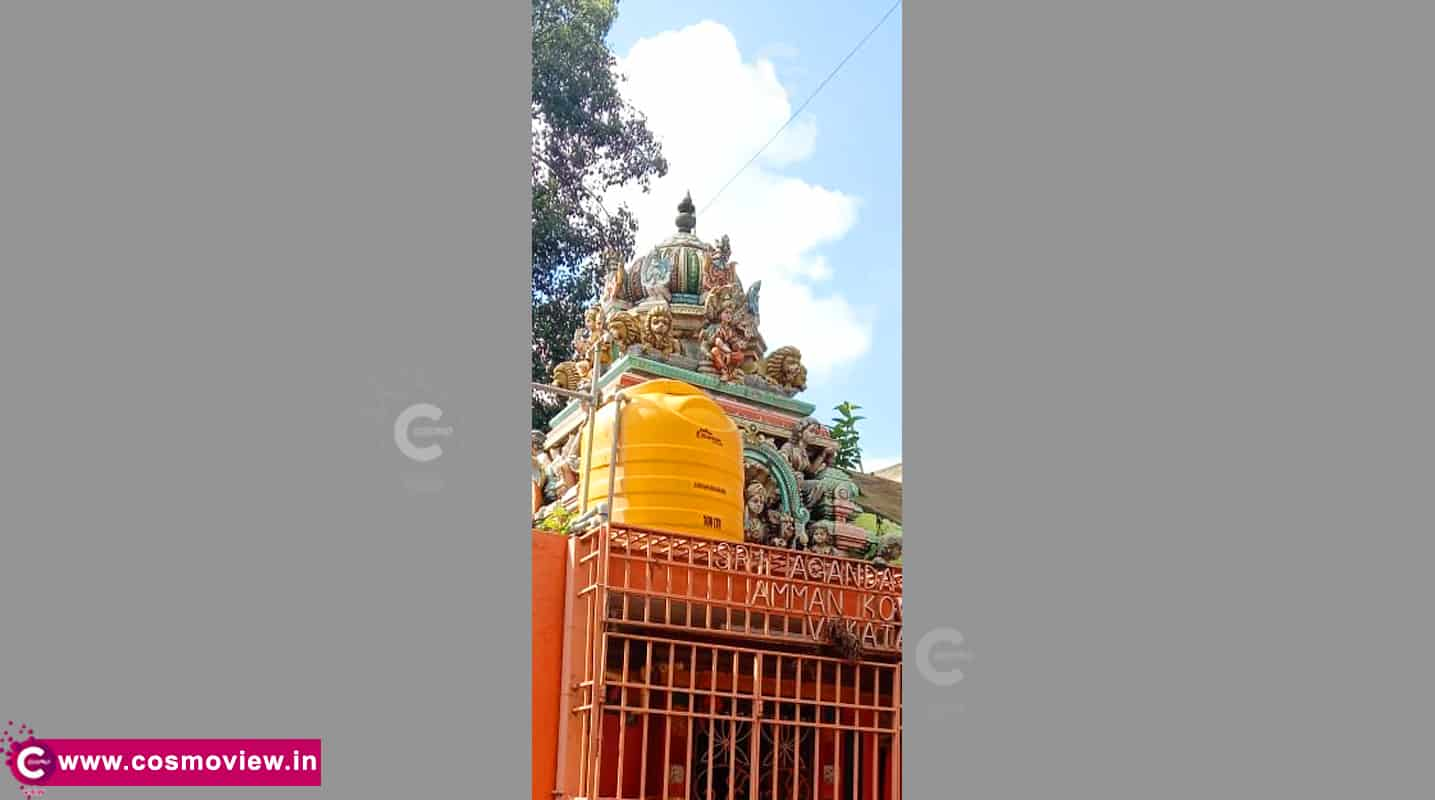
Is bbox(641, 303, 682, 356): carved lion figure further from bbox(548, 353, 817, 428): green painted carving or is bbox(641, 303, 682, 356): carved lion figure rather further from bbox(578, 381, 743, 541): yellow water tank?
bbox(578, 381, 743, 541): yellow water tank

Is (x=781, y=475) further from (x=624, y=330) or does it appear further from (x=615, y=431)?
(x=615, y=431)

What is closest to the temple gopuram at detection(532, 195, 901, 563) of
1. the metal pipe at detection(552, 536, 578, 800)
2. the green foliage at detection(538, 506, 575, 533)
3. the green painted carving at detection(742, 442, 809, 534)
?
the green painted carving at detection(742, 442, 809, 534)

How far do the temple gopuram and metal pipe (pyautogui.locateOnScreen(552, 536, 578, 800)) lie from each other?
5142 millimetres

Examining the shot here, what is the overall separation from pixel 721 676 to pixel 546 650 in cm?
89

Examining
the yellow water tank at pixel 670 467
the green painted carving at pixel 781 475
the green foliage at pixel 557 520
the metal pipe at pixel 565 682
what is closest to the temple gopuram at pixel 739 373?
the green painted carving at pixel 781 475

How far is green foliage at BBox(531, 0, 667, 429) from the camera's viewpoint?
1922cm

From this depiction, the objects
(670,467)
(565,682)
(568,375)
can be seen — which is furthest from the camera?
(568,375)

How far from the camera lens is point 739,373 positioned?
12594 millimetres

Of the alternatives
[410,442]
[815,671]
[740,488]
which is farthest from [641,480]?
[410,442]

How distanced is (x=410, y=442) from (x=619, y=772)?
97.3 inches

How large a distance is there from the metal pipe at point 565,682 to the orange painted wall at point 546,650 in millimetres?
16

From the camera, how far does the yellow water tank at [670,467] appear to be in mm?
7262

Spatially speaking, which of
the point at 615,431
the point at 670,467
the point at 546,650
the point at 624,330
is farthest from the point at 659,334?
the point at 546,650

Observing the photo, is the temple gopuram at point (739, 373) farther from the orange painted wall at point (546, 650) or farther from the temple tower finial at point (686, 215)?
the orange painted wall at point (546, 650)
